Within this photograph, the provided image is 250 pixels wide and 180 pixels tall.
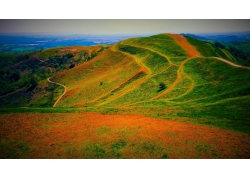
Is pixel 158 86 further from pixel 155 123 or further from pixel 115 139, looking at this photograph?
pixel 115 139

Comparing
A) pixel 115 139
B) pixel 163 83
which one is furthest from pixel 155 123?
pixel 163 83

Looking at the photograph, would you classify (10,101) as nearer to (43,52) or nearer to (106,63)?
(106,63)

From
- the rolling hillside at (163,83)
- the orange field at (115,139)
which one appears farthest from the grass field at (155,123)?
the rolling hillside at (163,83)

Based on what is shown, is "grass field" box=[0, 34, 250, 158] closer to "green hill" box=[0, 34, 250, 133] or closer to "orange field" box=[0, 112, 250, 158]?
"orange field" box=[0, 112, 250, 158]

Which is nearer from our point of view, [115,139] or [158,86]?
[115,139]

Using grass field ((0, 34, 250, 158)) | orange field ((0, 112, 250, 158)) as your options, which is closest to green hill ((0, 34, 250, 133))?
grass field ((0, 34, 250, 158))

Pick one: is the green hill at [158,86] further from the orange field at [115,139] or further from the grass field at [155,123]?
the orange field at [115,139]

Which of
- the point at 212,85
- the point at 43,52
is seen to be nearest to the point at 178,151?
the point at 212,85

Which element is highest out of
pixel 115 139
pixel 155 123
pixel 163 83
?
pixel 163 83
